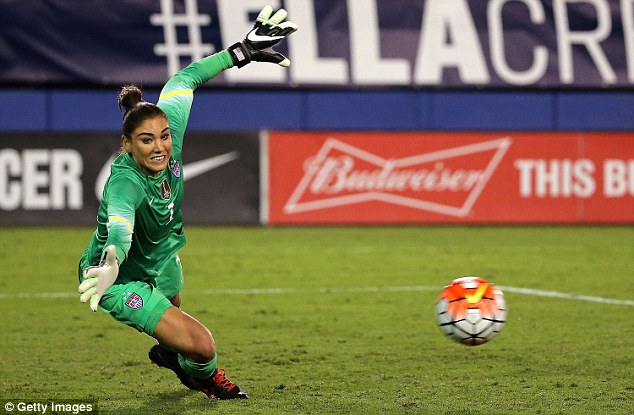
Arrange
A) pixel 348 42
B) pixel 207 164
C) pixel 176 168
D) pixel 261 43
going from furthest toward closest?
pixel 348 42 → pixel 207 164 → pixel 261 43 → pixel 176 168

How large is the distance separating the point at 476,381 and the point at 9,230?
1134 centimetres

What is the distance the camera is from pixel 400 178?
16.8 m

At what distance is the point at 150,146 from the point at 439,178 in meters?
11.4

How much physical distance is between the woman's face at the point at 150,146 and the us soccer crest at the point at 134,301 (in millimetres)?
634

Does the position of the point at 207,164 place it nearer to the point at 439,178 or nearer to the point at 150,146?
the point at 439,178

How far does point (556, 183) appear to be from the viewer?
667 inches

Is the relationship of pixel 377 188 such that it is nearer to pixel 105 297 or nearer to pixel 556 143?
pixel 556 143

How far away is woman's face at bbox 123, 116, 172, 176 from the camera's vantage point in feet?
18.6

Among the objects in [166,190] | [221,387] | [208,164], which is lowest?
[221,387]

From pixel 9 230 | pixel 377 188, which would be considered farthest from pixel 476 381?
pixel 9 230

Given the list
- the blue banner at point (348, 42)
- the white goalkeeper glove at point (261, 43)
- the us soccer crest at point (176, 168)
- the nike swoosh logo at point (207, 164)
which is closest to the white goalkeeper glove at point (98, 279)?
the us soccer crest at point (176, 168)

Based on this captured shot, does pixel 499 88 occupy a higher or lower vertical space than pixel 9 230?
higher

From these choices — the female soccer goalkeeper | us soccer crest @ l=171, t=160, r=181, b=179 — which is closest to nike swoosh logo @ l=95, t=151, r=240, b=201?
the female soccer goalkeeper

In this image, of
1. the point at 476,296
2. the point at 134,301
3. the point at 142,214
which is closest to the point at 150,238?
the point at 142,214
